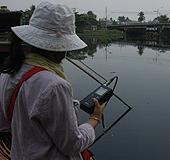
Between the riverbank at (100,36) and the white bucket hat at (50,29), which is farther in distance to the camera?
the riverbank at (100,36)

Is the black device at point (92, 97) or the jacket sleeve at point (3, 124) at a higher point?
the black device at point (92, 97)

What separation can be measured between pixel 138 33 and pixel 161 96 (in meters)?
54.2

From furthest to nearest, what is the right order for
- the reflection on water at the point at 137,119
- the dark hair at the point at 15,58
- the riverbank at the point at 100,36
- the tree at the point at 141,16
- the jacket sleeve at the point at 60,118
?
the tree at the point at 141,16
the riverbank at the point at 100,36
the reflection on water at the point at 137,119
the dark hair at the point at 15,58
the jacket sleeve at the point at 60,118

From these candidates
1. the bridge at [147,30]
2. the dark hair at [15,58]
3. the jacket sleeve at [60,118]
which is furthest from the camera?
the bridge at [147,30]

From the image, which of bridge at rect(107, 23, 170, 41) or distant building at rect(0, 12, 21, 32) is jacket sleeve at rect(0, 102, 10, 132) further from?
bridge at rect(107, 23, 170, 41)

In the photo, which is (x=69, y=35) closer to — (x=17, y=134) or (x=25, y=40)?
(x=25, y=40)

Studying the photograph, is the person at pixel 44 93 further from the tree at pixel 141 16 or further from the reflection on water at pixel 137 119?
the tree at pixel 141 16

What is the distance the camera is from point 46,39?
49.4 inches

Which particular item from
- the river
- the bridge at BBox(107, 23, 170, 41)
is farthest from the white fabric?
the bridge at BBox(107, 23, 170, 41)

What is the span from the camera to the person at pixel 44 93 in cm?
116

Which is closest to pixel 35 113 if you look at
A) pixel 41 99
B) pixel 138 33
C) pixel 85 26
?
pixel 41 99

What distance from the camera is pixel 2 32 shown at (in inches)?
178

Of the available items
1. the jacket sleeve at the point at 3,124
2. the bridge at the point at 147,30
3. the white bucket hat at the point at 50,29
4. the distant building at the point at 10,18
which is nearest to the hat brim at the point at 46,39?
the white bucket hat at the point at 50,29

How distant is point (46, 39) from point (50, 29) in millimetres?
39
